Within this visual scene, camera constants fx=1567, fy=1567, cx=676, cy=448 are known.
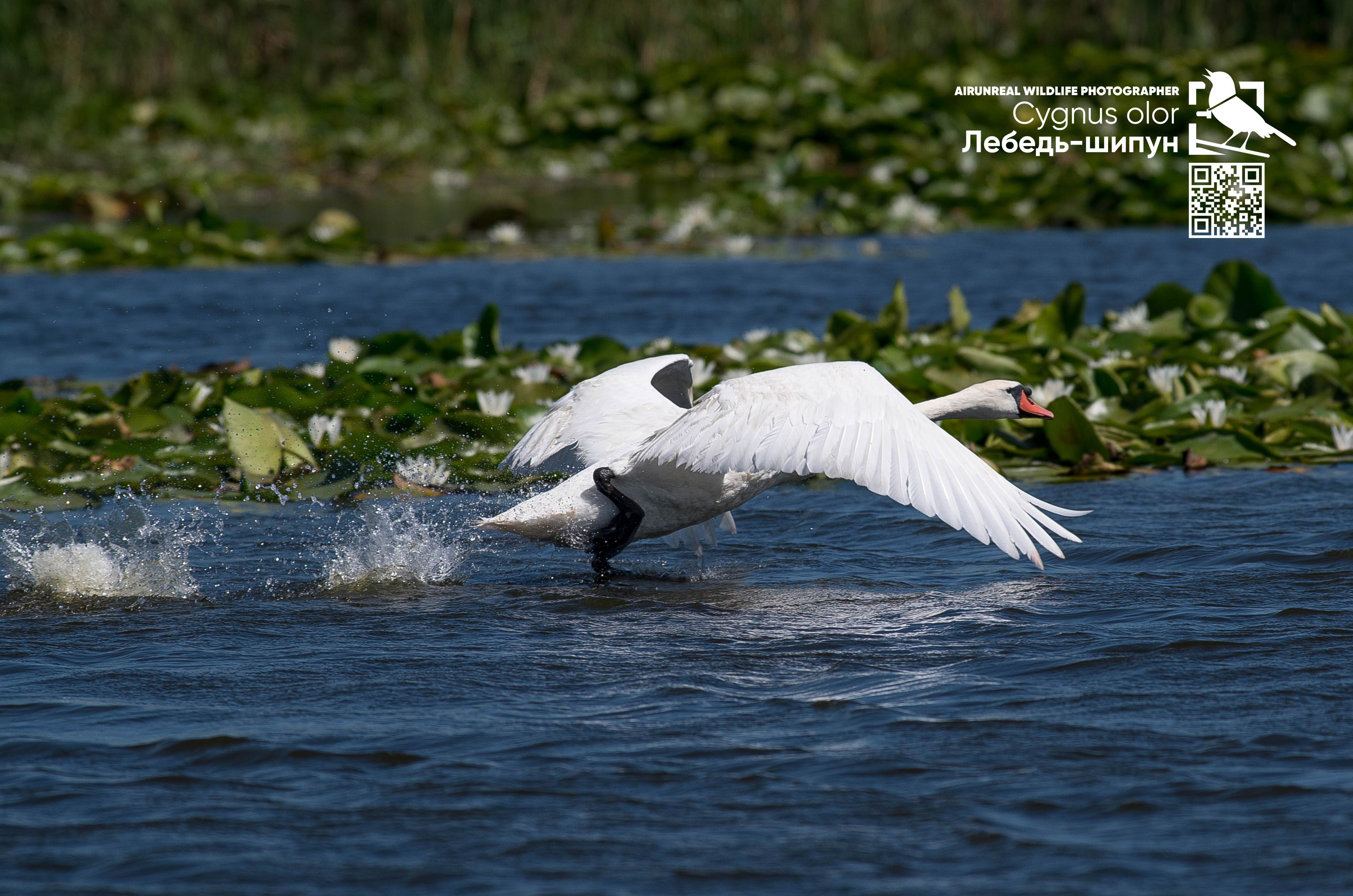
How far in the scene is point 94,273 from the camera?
44.0 ft

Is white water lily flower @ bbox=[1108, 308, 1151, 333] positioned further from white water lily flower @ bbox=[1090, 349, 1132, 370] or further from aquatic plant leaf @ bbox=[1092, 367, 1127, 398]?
aquatic plant leaf @ bbox=[1092, 367, 1127, 398]

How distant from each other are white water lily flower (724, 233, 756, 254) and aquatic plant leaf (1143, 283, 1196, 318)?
4758mm

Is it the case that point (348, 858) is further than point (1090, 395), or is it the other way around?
point (1090, 395)

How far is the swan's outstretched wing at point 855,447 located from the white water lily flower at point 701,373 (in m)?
2.19

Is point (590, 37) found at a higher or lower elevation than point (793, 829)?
higher

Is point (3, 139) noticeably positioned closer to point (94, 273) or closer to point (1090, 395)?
point (94, 273)

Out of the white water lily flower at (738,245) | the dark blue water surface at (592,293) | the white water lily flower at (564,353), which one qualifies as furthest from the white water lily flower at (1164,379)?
the white water lily flower at (738,245)

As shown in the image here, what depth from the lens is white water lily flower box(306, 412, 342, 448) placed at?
731 cm

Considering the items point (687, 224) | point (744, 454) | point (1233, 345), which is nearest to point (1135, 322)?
Result: point (1233, 345)

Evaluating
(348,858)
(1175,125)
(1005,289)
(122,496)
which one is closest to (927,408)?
(348,858)

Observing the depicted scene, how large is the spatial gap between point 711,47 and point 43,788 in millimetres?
22079

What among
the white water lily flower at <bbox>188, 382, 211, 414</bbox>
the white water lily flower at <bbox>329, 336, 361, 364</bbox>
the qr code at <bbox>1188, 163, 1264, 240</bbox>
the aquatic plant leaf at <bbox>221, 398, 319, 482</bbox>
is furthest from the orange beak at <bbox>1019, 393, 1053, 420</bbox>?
the qr code at <bbox>1188, 163, 1264, 240</bbox>

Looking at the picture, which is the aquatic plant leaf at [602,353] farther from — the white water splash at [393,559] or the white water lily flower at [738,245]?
the white water lily flower at [738,245]

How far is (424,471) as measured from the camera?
7.09 m
